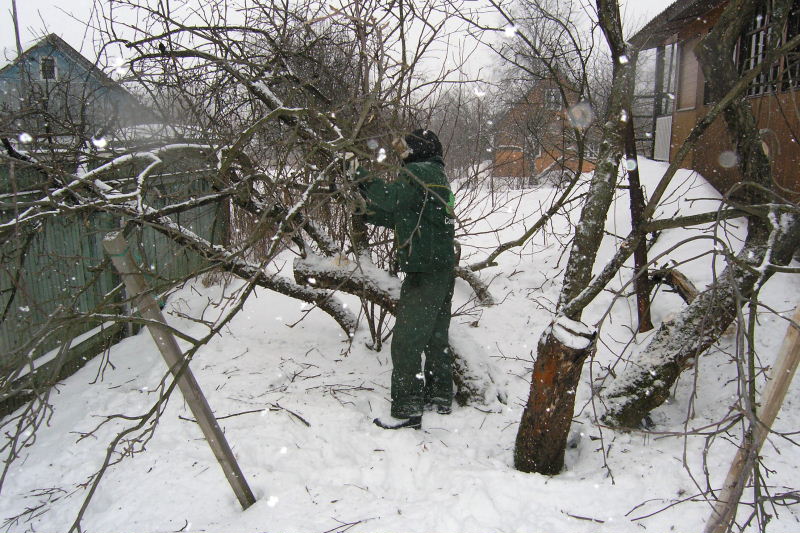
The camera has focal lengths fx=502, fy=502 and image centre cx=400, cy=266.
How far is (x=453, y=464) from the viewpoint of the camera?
3.16 metres

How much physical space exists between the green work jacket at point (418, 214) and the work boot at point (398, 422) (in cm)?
107

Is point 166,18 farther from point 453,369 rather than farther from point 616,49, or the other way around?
point 453,369

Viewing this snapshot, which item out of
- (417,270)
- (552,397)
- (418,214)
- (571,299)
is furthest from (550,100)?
A: (552,397)

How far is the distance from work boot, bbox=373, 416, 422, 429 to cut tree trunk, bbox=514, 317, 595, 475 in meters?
0.73

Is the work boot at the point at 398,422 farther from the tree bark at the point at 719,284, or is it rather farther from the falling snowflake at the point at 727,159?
the falling snowflake at the point at 727,159

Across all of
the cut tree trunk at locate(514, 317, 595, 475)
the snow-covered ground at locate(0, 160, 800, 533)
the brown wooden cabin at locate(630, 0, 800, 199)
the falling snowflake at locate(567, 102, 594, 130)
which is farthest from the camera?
the brown wooden cabin at locate(630, 0, 800, 199)

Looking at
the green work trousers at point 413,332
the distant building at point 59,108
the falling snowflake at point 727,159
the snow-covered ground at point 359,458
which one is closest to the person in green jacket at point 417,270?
the green work trousers at point 413,332

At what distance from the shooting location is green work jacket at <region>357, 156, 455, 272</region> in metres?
3.27

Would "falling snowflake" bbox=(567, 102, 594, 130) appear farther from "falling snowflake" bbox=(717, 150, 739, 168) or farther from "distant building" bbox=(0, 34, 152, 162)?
"falling snowflake" bbox=(717, 150, 739, 168)

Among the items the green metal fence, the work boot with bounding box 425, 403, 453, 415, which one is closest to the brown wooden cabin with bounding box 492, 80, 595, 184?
the work boot with bounding box 425, 403, 453, 415

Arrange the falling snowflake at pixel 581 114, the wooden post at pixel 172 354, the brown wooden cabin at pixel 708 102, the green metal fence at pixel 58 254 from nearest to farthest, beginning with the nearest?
the wooden post at pixel 172 354, the green metal fence at pixel 58 254, the falling snowflake at pixel 581 114, the brown wooden cabin at pixel 708 102

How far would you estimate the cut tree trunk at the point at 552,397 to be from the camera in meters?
2.81

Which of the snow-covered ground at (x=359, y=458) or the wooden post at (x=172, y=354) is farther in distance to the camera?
the snow-covered ground at (x=359, y=458)

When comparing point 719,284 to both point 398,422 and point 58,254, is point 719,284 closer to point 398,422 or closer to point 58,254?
point 398,422
